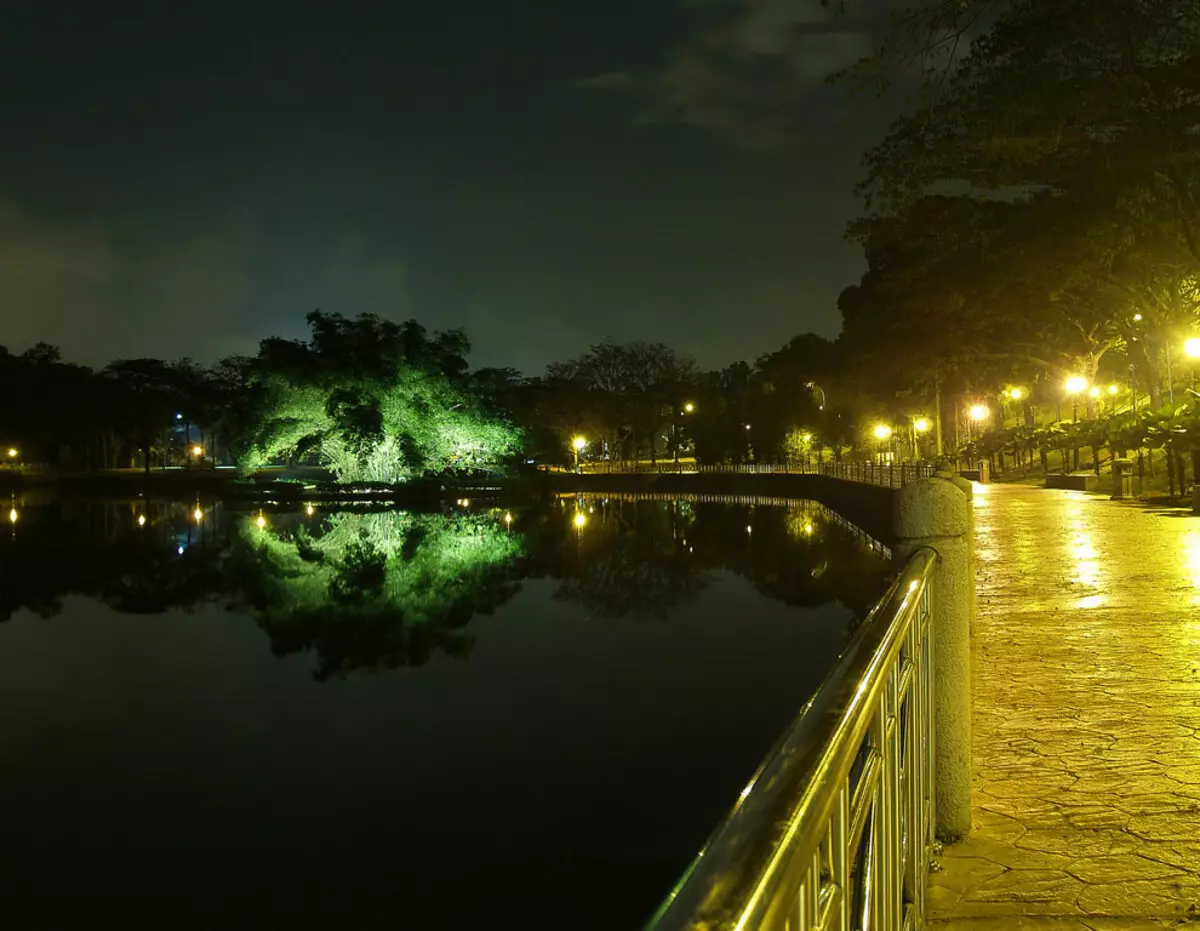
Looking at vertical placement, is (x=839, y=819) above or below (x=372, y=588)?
above

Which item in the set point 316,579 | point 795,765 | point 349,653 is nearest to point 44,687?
point 349,653

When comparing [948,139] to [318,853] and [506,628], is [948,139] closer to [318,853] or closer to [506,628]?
[506,628]

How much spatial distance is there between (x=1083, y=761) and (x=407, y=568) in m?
19.4

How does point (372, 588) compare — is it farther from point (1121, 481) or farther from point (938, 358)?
point (938, 358)

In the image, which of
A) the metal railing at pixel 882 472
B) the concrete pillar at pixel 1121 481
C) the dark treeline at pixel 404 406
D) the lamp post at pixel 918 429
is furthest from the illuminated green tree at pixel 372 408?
the concrete pillar at pixel 1121 481

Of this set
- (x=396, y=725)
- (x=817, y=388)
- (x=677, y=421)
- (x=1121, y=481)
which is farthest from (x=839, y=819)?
(x=677, y=421)

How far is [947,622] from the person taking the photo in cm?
398

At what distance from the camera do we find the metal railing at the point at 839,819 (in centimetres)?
112

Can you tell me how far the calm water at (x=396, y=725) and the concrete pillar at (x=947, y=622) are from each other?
10.3 ft

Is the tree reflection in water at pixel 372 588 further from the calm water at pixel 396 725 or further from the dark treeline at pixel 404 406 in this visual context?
the dark treeline at pixel 404 406

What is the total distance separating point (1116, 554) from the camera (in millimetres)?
13531

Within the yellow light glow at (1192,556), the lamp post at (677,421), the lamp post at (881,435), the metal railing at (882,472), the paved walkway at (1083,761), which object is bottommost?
the paved walkway at (1083,761)

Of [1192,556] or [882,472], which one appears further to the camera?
Answer: [882,472]

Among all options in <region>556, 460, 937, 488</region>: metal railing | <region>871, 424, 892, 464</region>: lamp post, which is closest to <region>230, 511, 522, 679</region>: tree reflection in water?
<region>556, 460, 937, 488</region>: metal railing
